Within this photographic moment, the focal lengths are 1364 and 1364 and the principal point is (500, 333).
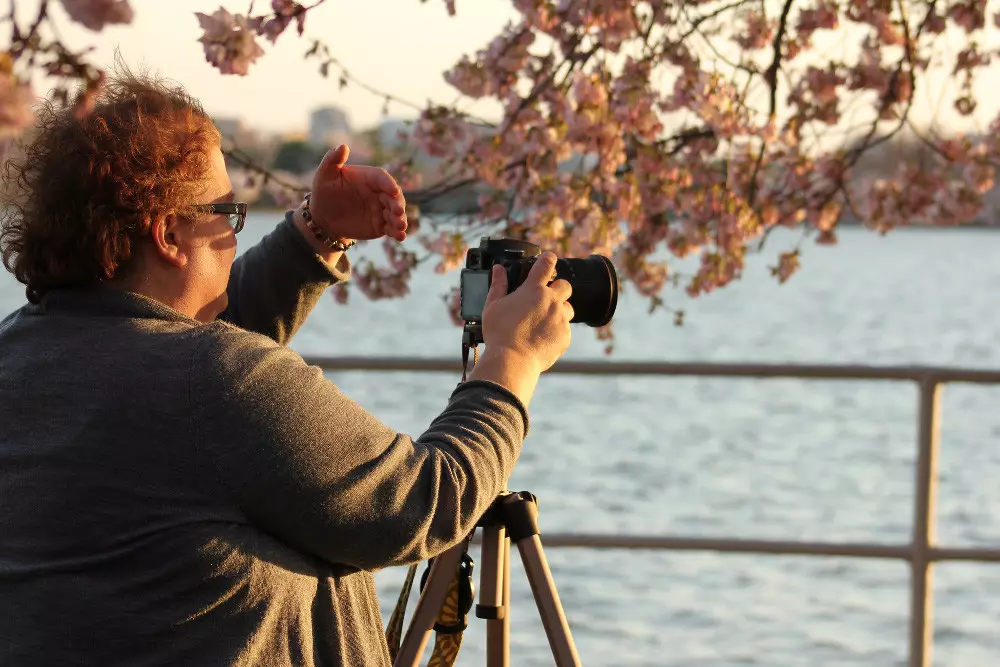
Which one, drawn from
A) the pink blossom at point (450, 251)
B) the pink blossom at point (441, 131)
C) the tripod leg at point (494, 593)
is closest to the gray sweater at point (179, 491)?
the tripod leg at point (494, 593)

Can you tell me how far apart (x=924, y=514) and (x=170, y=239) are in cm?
199

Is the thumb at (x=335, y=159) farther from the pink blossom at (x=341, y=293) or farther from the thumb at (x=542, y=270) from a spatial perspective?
the pink blossom at (x=341, y=293)

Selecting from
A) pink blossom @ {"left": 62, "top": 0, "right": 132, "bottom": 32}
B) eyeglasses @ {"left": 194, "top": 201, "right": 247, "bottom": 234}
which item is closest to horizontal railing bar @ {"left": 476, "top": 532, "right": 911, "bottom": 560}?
eyeglasses @ {"left": 194, "top": 201, "right": 247, "bottom": 234}

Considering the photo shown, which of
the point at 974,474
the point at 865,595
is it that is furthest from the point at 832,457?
the point at 865,595

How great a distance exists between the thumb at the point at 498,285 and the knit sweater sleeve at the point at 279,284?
14.4 inches

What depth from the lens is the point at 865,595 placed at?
7137 mm

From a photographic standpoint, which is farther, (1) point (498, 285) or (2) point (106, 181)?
(1) point (498, 285)

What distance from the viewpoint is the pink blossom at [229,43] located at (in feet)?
8.21

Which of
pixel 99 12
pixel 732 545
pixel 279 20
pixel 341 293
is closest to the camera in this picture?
pixel 99 12

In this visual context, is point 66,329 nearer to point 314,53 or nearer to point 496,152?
point 314,53

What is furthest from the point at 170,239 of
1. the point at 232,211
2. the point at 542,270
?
the point at 542,270

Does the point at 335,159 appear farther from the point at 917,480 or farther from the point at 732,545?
the point at 917,480

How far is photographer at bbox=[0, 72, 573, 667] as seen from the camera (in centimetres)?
129

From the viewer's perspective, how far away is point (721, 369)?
2.81 meters
